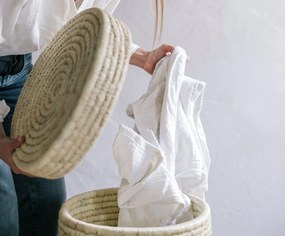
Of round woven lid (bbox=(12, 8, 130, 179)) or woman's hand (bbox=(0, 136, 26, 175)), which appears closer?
round woven lid (bbox=(12, 8, 130, 179))

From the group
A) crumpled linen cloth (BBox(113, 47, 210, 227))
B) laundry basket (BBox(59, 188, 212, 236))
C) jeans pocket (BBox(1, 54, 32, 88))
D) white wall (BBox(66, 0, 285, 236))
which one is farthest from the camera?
white wall (BBox(66, 0, 285, 236))

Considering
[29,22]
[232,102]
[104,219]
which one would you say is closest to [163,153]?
[104,219]

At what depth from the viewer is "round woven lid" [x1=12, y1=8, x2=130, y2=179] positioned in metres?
0.69

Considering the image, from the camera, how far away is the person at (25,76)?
94cm

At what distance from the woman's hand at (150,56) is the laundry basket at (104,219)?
0.27m

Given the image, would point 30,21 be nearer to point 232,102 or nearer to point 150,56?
point 150,56

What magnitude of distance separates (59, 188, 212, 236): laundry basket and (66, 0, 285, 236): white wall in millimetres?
364

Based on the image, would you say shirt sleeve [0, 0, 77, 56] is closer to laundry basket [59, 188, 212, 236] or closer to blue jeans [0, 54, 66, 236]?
blue jeans [0, 54, 66, 236]

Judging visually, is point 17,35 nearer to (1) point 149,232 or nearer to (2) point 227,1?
(1) point 149,232

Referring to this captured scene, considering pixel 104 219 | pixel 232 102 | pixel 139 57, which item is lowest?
pixel 104 219

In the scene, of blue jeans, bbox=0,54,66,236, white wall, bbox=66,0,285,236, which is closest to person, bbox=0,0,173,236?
blue jeans, bbox=0,54,66,236

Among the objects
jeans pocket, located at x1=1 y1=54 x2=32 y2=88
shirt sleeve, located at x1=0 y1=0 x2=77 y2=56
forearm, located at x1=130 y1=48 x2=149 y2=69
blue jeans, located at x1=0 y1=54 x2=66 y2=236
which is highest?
shirt sleeve, located at x1=0 y1=0 x2=77 y2=56

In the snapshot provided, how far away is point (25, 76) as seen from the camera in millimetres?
1119

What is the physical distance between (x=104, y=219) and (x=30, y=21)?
433mm
